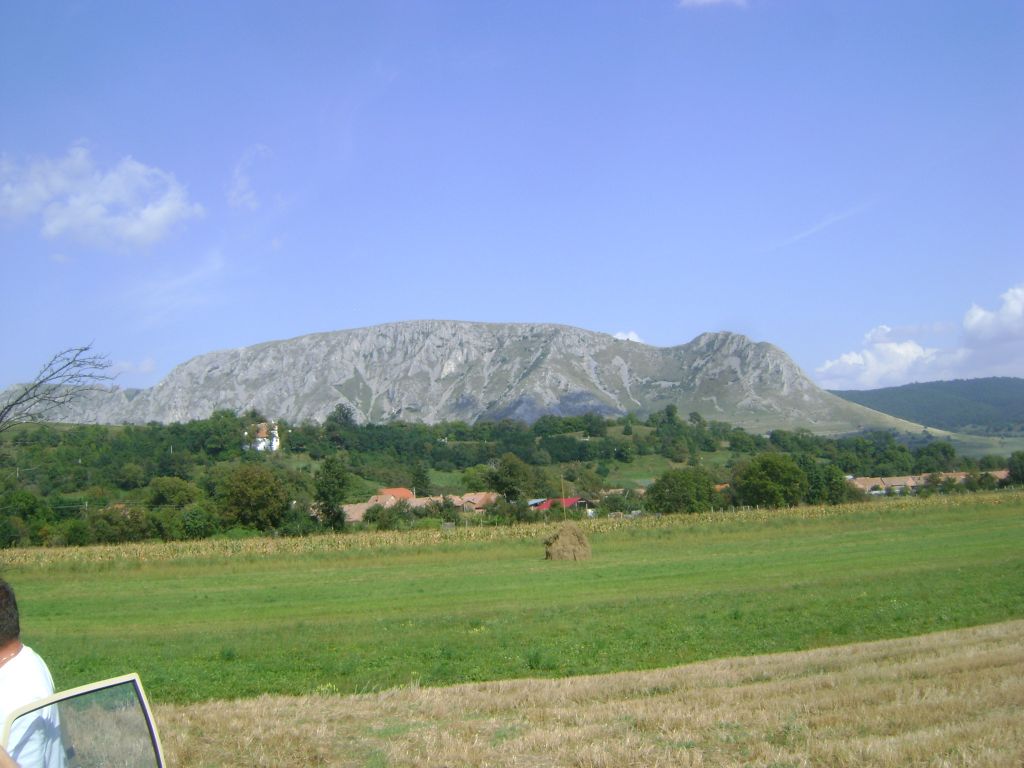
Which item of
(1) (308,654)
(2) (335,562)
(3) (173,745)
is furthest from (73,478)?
(3) (173,745)

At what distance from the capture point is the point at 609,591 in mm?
28312

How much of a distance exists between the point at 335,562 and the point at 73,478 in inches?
2525

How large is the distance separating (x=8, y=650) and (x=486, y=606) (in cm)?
2141

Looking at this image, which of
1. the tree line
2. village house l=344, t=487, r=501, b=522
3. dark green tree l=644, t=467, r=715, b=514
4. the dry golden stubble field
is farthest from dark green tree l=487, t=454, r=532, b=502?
the dry golden stubble field

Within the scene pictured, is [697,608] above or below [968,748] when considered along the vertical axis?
below

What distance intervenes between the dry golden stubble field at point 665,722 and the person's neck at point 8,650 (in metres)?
3.66

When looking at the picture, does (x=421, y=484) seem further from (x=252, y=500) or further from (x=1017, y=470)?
(x=1017, y=470)

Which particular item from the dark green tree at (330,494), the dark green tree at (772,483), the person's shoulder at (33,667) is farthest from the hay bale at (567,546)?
the dark green tree at (772,483)

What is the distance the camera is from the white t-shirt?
4086 mm

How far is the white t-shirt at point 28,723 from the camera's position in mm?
4086

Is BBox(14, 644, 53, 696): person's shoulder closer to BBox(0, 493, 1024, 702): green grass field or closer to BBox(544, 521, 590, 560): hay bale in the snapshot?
BBox(0, 493, 1024, 702): green grass field

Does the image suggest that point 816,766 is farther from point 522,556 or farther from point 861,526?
point 861,526

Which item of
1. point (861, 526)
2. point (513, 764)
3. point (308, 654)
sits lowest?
point (861, 526)

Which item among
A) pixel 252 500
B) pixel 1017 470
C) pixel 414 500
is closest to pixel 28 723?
pixel 252 500
